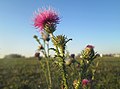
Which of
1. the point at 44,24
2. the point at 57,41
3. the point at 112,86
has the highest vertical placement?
the point at 44,24

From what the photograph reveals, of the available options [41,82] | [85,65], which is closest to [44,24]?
[85,65]

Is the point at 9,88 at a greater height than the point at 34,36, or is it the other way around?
the point at 34,36

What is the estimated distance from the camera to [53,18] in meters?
5.16

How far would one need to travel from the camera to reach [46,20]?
525cm

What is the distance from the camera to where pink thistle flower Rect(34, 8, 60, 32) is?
5125 mm

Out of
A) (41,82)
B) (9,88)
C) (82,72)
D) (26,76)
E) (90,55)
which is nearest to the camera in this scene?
(82,72)

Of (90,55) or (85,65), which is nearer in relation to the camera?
(85,65)

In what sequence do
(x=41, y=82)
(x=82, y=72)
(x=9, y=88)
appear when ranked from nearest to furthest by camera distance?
(x=82, y=72), (x=9, y=88), (x=41, y=82)

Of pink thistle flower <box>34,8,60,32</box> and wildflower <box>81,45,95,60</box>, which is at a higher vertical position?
pink thistle flower <box>34,8,60,32</box>

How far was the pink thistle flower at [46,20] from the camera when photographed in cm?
512

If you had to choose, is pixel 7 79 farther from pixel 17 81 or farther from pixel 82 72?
pixel 82 72

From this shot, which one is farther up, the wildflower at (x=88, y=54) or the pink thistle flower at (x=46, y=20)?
the pink thistle flower at (x=46, y=20)

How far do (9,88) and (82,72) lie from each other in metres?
9.41

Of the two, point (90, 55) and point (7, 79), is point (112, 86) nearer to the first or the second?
point (7, 79)
